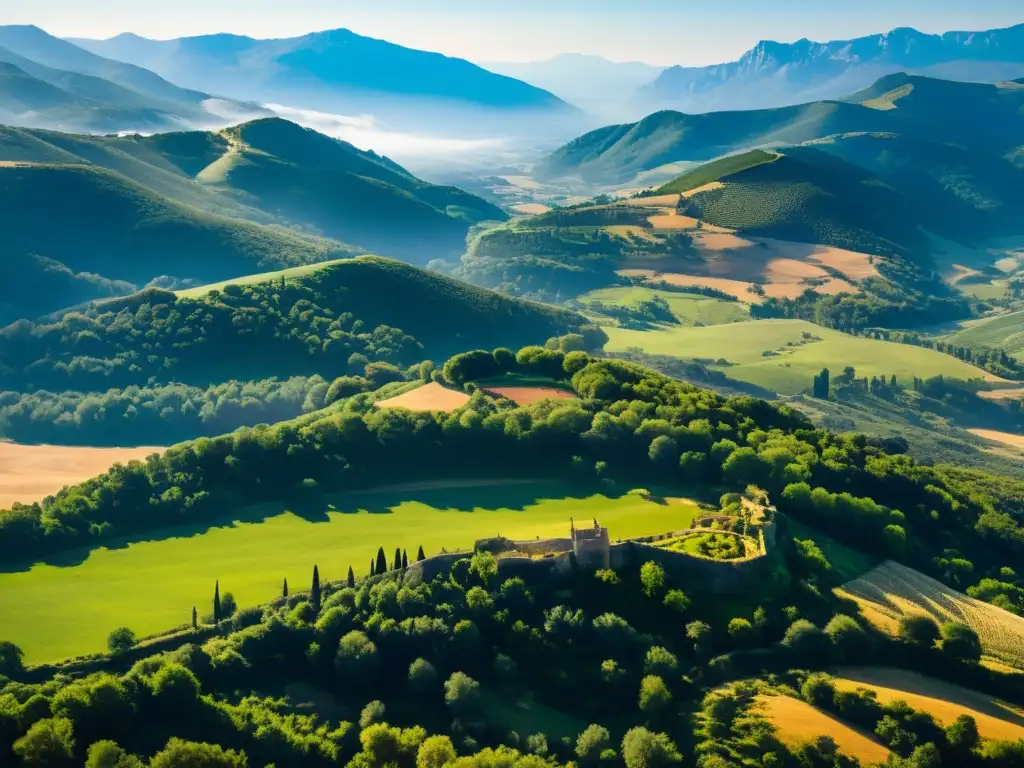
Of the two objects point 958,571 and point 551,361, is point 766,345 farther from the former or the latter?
point 958,571

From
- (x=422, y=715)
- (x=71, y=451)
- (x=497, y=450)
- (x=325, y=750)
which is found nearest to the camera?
(x=325, y=750)

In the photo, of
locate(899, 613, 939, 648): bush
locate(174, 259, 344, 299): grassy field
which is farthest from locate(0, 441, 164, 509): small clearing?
locate(899, 613, 939, 648): bush

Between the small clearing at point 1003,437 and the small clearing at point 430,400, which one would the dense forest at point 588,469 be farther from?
the small clearing at point 1003,437

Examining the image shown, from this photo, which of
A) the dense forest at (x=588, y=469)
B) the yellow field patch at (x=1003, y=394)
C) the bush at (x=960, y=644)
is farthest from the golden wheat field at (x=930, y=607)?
the yellow field patch at (x=1003, y=394)

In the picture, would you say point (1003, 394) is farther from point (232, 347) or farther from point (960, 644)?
point (960, 644)

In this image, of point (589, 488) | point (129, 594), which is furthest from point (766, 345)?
point (129, 594)

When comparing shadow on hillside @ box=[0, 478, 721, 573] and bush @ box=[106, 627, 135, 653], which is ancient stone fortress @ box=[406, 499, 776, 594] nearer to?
shadow on hillside @ box=[0, 478, 721, 573]
